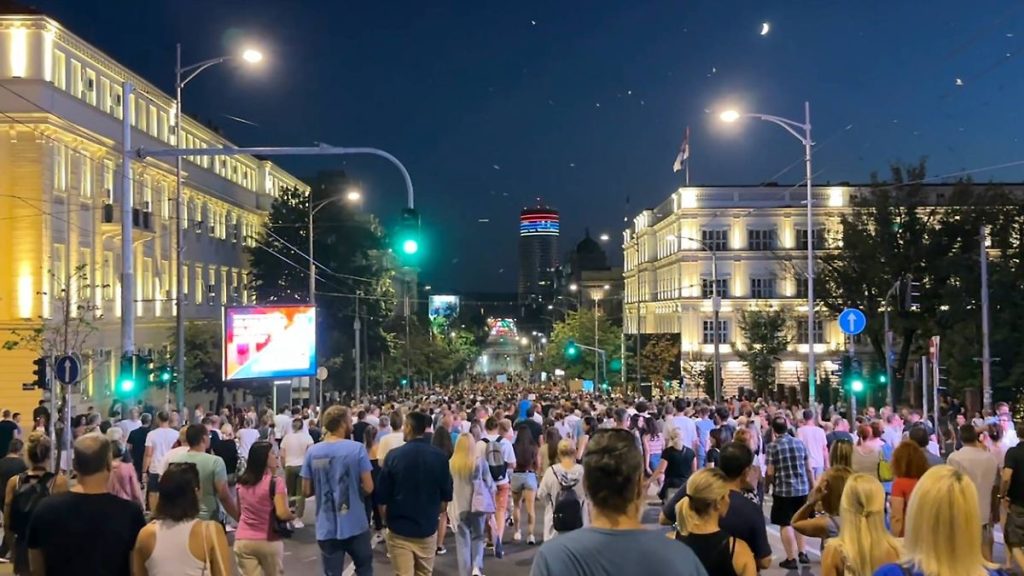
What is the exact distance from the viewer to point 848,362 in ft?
91.5

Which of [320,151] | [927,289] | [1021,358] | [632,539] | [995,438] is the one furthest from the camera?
[927,289]

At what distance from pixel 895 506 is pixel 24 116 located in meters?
36.9

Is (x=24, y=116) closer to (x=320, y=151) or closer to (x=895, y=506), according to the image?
(x=320, y=151)

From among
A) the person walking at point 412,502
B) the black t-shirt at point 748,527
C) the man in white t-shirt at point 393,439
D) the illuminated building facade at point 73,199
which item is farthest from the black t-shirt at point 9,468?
the illuminated building facade at point 73,199

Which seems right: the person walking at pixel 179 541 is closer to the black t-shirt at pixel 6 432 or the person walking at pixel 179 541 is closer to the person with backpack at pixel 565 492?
the person with backpack at pixel 565 492

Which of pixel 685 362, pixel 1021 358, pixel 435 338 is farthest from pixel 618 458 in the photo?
pixel 435 338

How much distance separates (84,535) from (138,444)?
40.4 ft

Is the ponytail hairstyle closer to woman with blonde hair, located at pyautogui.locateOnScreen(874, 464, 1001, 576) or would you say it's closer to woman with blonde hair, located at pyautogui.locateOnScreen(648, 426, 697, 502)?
woman with blonde hair, located at pyautogui.locateOnScreen(874, 464, 1001, 576)

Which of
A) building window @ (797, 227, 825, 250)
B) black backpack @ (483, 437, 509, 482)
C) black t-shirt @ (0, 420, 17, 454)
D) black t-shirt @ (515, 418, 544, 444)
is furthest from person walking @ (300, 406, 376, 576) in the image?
building window @ (797, 227, 825, 250)

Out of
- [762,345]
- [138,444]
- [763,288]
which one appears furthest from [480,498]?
[763,288]

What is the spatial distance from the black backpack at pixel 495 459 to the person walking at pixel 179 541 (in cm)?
857

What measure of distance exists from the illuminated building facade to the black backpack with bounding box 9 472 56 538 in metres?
20.0

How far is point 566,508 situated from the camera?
11.7m

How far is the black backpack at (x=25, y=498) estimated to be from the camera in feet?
30.2
